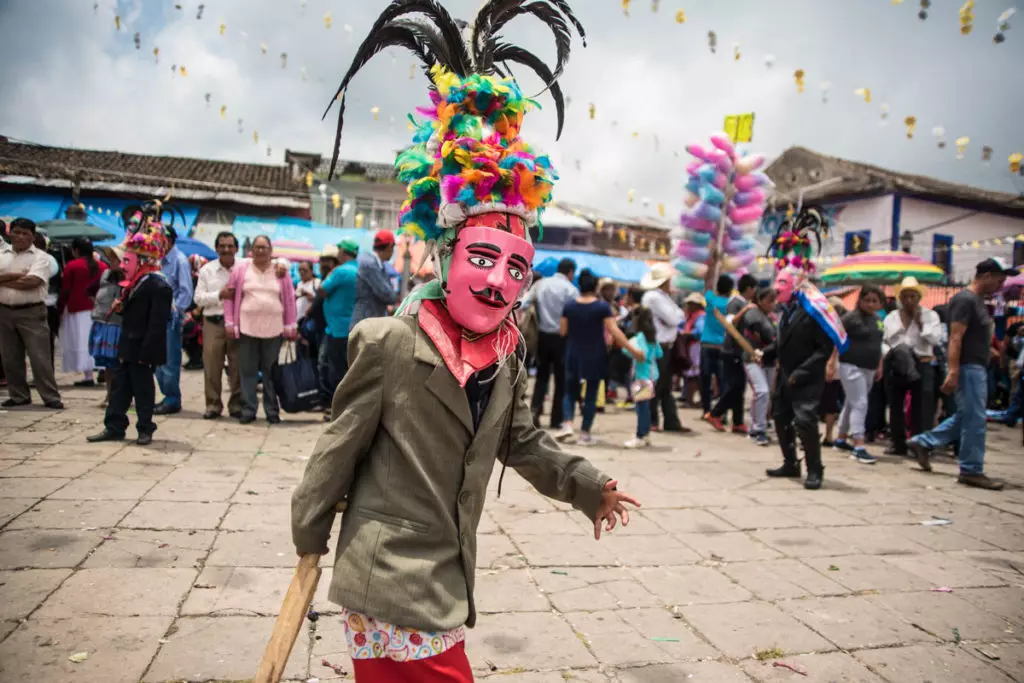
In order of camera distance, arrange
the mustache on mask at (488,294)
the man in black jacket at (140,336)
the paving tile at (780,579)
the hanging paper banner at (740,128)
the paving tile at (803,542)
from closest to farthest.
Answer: the mustache on mask at (488,294)
the paving tile at (780,579)
the paving tile at (803,542)
the man in black jacket at (140,336)
the hanging paper banner at (740,128)

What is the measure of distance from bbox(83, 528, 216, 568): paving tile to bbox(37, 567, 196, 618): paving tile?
0.10m

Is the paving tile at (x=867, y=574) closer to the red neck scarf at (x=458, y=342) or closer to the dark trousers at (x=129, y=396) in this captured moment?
the red neck scarf at (x=458, y=342)

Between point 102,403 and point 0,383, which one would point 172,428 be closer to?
point 102,403

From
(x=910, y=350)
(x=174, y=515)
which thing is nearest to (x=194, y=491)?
(x=174, y=515)

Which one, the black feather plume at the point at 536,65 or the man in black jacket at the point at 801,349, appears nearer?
the black feather plume at the point at 536,65

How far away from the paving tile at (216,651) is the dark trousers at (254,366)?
491cm

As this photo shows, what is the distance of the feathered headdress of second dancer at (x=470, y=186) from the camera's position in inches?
84.1

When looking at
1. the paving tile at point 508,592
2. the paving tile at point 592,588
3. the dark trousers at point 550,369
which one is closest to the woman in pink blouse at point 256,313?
the dark trousers at point 550,369

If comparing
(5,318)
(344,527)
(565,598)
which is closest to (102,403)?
(5,318)

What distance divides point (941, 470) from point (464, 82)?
7.52m

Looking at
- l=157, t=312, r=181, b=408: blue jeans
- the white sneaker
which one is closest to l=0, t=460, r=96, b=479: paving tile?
l=157, t=312, r=181, b=408: blue jeans

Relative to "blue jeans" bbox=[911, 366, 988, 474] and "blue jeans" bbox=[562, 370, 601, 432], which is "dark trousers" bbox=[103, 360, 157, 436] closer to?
"blue jeans" bbox=[562, 370, 601, 432]

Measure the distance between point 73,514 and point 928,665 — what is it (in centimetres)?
469

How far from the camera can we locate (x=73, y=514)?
439 centimetres
